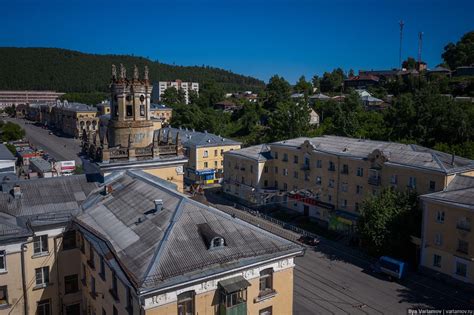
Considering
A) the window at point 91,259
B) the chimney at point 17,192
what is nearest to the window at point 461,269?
the window at point 91,259

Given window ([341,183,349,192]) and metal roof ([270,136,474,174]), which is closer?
metal roof ([270,136,474,174])

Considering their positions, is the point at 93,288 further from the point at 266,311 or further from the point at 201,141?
the point at 201,141

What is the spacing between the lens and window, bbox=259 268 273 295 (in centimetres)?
1850

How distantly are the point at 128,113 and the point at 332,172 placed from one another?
27.6m

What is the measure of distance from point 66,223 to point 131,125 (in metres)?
8.98

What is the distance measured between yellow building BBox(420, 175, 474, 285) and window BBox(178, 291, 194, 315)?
2584 centimetres

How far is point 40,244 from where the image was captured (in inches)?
965

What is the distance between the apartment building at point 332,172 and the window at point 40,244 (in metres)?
31.8

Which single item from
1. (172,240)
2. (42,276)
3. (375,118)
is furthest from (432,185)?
(375,118)

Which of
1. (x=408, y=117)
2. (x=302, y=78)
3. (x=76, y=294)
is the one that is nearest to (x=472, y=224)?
(x=76, y=294)

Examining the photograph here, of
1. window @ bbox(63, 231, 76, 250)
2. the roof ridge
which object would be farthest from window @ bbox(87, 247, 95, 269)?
the roof ridge

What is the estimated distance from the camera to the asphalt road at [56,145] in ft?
309

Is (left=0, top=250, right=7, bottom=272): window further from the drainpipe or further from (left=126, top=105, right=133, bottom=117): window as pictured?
(left=126, top=105, right=133, bottom=117): window

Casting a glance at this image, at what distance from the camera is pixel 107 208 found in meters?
23.6
